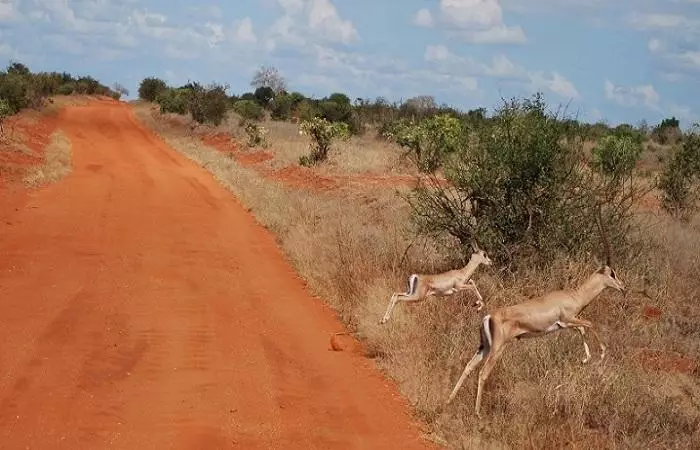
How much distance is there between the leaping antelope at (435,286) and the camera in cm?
920

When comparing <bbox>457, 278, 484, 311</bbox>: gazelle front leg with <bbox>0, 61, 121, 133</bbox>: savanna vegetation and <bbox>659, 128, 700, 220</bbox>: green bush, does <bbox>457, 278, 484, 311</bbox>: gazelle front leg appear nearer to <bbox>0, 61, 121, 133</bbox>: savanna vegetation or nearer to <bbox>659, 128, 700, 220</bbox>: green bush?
<bbox>659, 128, 700, 220</bbox>: green bush

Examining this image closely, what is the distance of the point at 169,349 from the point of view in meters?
8.23

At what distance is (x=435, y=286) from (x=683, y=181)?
13863mm

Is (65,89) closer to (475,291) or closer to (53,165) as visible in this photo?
(53,165)

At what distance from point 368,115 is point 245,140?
20.4 metres

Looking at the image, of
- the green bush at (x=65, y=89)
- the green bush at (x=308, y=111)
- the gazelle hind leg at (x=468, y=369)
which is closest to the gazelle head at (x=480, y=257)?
the gazelle hind leg at (x=468, y=369)

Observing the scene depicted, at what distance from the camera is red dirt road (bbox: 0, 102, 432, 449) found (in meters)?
6.33

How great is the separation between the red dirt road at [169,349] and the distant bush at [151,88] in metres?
71.0

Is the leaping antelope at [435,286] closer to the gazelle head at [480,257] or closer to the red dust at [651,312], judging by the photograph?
the gazelle head at [480,257]

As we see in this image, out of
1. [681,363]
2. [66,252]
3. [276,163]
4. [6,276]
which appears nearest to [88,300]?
[6,276]

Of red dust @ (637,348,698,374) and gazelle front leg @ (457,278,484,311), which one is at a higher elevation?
gazelle front leg @ (457,278,484,311)

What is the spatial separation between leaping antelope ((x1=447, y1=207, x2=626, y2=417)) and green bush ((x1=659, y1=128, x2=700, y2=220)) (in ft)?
45.0

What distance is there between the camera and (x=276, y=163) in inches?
1101

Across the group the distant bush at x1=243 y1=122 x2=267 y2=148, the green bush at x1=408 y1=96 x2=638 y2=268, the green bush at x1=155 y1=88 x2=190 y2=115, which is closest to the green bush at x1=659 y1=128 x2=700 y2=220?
the green bush at x1=408 y1=96 x2=638 y2=268
